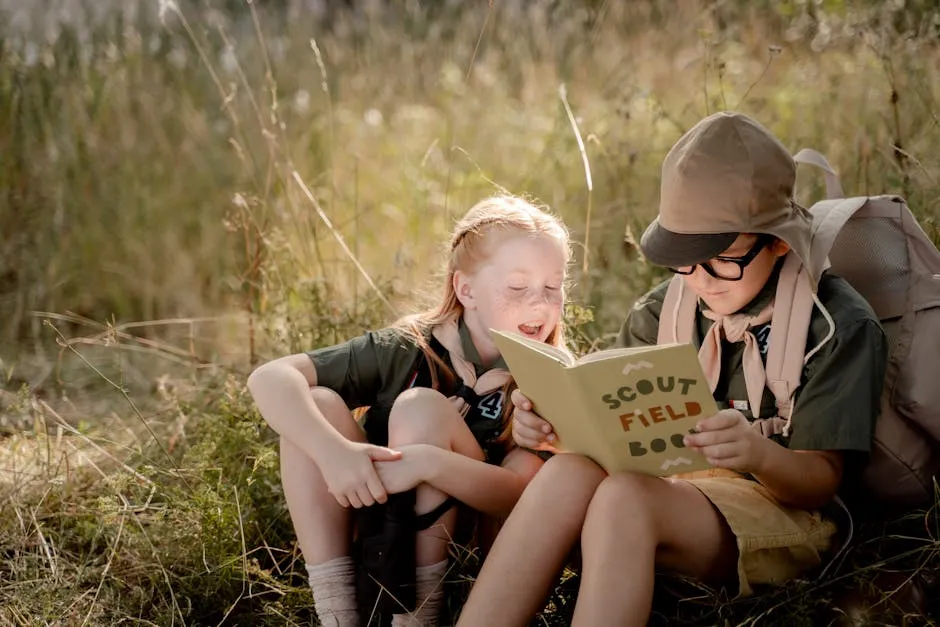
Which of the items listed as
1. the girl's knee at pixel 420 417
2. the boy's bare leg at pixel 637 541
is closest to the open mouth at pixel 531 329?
the girl's knee at pixel 420 417

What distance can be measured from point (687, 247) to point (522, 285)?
0.51m

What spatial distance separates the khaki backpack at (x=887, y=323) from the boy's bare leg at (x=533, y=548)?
461mm

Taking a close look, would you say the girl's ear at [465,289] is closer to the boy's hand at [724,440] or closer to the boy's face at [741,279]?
the boy's face at [741,279]

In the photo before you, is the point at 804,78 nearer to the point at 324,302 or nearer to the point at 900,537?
the point at 324,302

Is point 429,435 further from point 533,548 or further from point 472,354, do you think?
point 533,548

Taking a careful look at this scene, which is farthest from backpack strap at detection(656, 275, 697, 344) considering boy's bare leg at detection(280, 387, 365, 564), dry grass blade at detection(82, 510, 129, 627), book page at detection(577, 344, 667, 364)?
dry grass blade at detection(82, 510, 129, 627)

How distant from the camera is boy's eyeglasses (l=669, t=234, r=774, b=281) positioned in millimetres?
2629

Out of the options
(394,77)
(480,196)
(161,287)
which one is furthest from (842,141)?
(161,287)

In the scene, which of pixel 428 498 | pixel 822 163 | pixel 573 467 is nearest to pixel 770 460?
pixel 573 467

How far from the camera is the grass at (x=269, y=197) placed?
3191 millimetres

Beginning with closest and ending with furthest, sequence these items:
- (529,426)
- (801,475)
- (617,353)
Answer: (617,353) < (801,475) < (529,426)

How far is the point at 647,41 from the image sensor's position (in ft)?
19.7

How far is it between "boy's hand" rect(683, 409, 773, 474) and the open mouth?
2.40ft

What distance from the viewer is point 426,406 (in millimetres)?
2842
